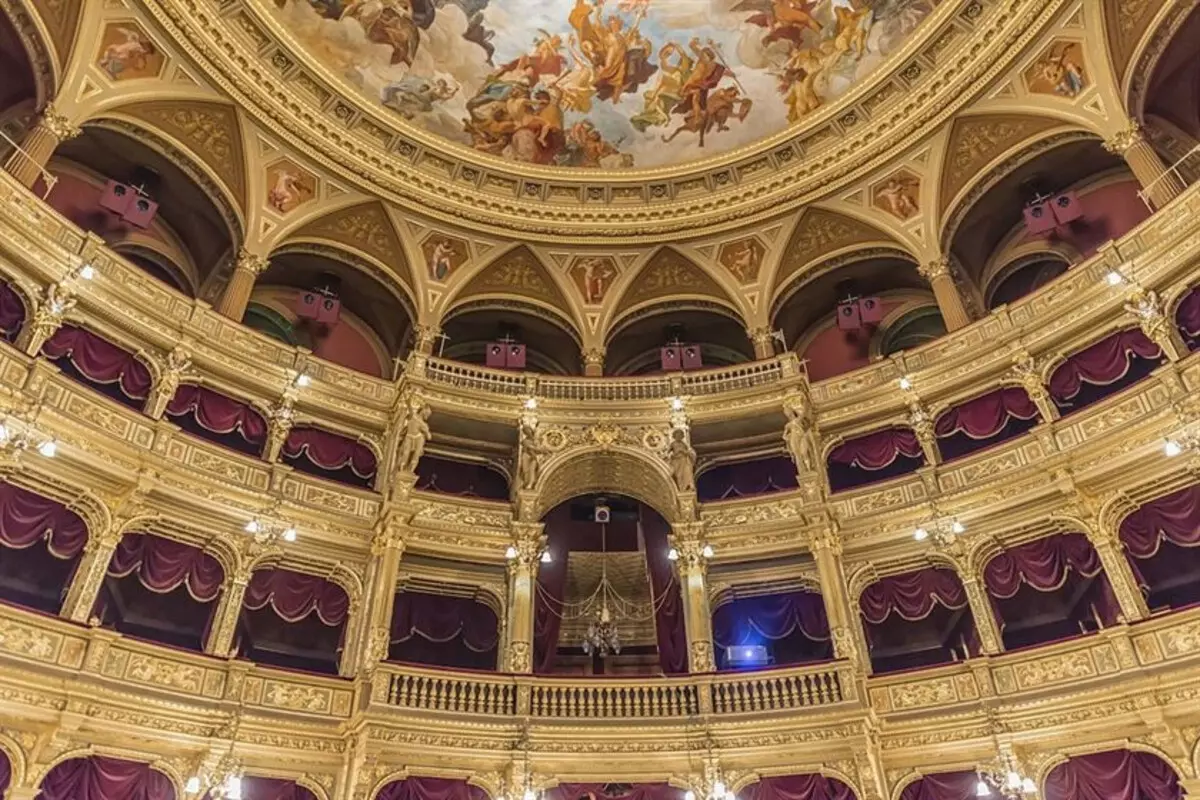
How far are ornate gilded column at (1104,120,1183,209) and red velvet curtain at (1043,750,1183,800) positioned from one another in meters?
10.5

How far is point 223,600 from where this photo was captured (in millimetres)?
14586

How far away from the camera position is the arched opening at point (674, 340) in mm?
23562

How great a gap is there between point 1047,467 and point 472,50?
16333 millimetres

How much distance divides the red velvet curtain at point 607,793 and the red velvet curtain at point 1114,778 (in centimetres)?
622

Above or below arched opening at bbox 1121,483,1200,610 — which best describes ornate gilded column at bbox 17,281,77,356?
A: above

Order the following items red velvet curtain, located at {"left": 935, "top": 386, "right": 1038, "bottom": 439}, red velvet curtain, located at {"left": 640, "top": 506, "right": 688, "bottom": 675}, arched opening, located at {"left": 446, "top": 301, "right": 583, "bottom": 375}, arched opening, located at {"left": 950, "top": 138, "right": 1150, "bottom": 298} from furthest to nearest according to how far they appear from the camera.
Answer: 1. arched opening, located at {"left": 446, "top": 301, "right": 583, "bottom": 375}
2. arched opening, located at {"left": 950, "top": 138, "right": 1150, "bottom": 298}
3. red velvet curtain, located at {"left": 935, "top": 386, "right": 1038, "bottom": 439}
4. red velvet curtain, located at {"left": 640, "top": 506, "right": 688, "bottom": 675}

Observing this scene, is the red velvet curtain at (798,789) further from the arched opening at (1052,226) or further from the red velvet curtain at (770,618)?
the arched opening at (1052,226)

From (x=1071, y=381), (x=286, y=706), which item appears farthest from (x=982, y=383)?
(x=286, y=706)

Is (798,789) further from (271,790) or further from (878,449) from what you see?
(271,790)

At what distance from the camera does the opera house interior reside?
522 inches

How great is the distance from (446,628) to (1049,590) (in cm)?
1241

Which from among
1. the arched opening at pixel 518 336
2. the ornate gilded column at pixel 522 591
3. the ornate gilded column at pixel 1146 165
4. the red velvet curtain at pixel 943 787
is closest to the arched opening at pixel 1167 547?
the red velvet curtain at pixel 943 787

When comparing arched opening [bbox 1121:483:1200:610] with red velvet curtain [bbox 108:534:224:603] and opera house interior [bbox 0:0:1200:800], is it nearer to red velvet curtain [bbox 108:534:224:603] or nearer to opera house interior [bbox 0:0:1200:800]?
opera house interior [bbox 0:0:1200:800]

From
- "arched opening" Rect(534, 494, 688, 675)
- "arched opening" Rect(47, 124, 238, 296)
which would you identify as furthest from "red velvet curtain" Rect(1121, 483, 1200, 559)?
"arched opening" Rect(47, 124, 238, 296)
